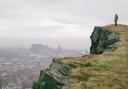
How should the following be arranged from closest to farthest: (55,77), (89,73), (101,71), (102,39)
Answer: (55,77)
(89,73)
(101,71)
(102,39)

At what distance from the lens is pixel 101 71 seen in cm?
3781

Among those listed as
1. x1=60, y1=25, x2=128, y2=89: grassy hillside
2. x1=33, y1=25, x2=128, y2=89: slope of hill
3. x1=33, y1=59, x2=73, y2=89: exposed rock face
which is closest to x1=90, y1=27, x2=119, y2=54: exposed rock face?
x1=60, y1=25, x2=128, y2=89: grassy hillside

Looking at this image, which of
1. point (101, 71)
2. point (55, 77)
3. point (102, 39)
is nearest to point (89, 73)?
point (101, 71)

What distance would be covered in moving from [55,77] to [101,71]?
5.25 metres

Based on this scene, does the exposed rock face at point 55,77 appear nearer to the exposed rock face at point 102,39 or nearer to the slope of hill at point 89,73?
the slope of hill at point 89,73

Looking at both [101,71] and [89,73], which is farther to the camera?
[101,71]

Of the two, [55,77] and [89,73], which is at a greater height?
[89,73]

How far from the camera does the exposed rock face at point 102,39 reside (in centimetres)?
5556

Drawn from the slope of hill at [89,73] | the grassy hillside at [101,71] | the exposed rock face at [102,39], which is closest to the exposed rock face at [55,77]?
the slope of hill at [89,73]

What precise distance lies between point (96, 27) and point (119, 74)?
34334mm

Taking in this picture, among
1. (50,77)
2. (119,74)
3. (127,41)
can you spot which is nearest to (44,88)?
(50,77)

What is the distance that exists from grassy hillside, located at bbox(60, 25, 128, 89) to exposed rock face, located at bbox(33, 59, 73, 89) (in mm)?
662

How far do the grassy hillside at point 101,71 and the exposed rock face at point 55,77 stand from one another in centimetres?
66

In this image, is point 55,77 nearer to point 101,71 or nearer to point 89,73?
point 89,73
